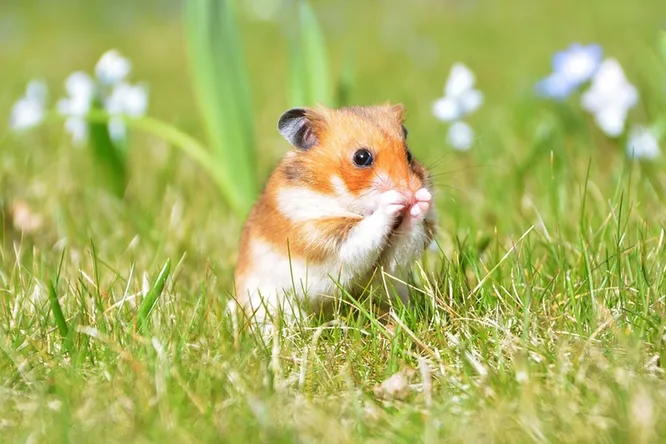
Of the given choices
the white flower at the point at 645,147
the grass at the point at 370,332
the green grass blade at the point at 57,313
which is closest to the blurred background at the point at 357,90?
the grass at the point at 370,332

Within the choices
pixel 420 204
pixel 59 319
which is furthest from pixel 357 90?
pixel 59 319

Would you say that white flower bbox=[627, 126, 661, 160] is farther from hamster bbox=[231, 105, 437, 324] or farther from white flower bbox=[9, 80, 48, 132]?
white flower bbox=[9, 80, 48, 132]

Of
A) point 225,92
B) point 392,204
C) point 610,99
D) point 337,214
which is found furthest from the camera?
point 610,99

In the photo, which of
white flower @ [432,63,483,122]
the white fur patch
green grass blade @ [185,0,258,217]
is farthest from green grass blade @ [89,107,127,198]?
the white fur patch

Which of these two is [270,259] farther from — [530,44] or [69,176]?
[530,44]

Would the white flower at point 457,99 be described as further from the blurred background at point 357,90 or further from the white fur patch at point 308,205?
the white fur patch at point 308,205

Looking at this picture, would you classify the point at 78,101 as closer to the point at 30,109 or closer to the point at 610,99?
the point at 30,109
